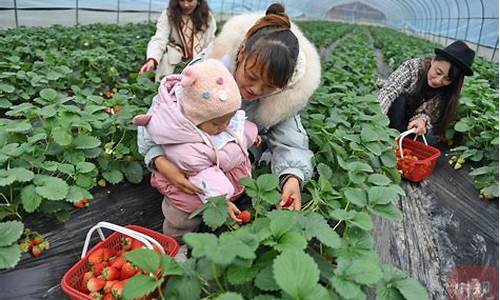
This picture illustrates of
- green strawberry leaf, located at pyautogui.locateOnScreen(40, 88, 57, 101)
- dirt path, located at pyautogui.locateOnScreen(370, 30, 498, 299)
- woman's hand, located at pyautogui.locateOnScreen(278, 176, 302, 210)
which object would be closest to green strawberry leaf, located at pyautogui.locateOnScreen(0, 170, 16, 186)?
green strawberry leaf, located at pyautogui.locateOnScreen(40, 88, 57, 101)

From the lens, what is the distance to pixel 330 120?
2.36 meters

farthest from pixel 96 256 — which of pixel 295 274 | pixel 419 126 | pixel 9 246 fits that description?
pixel 419 126

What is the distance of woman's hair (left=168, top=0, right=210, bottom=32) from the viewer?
3252 millimetres

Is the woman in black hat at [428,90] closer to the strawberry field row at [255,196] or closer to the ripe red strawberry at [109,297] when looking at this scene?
the strawberry field row at [255,196]

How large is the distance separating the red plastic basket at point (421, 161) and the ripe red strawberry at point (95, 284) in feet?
6.12

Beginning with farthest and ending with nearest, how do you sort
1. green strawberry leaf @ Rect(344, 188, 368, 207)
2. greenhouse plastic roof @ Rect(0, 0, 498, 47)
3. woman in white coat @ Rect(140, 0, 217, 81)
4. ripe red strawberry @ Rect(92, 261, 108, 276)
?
greenhouse plastic roof @ Rect(0, 0, 498, 47), woman in white coat @ Rect(140, 0, 217, 81), green strawberry leaf @ Rect(344, 188, 368, 207), ripe red strawberry @ Rect(92, 261, 108, 276)

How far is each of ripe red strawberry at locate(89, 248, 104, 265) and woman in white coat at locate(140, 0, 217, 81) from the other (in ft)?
6.57

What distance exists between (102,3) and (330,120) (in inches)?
339

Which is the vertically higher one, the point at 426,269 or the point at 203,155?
the point at 203,155

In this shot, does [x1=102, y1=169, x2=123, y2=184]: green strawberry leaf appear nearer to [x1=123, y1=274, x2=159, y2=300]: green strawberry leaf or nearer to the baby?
the baby

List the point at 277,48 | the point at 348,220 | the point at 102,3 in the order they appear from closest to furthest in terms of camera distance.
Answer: the point at 348,220 → the point at 277,48 → the point at 102,3

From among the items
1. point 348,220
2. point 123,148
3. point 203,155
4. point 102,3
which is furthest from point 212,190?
point 102,3

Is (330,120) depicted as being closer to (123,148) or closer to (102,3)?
(123,148)

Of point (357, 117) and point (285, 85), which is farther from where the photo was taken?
point (357, 117)
